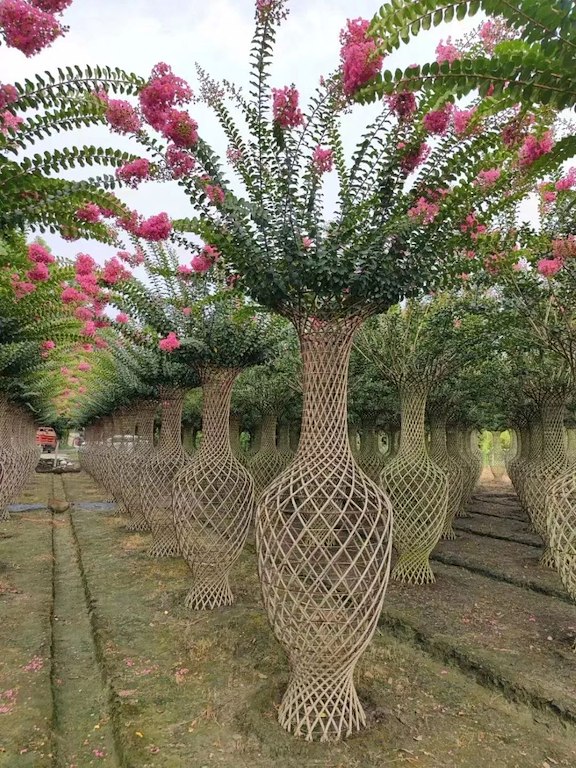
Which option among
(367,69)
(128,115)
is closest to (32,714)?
(128,115)

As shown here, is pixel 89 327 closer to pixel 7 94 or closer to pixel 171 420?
pixel 171 420

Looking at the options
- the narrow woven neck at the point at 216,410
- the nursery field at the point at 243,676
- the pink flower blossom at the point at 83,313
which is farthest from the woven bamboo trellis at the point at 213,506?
the pink flower blossom at the point at 83,313

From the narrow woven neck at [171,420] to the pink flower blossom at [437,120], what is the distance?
6.05 metres

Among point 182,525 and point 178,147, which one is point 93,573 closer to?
point 182,525

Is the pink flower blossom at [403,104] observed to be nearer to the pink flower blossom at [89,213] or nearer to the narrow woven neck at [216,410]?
the pink flower blossom at [89,213]

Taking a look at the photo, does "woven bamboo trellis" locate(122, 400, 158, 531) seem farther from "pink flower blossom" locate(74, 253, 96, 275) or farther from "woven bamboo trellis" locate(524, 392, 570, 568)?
"woven bamboo trellis" locate(524, 392, 570, 568)

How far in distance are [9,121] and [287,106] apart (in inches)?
72.5

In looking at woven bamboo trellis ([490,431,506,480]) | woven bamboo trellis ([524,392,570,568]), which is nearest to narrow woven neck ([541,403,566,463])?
woven bamboo trellis ([524,392,570,568])

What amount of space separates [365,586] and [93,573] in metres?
4.62

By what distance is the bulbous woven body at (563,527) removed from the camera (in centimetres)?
454

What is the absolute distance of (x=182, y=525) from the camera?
544 cm

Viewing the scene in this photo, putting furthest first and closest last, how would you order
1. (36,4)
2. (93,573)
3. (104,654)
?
(93,573) < (104,654) < (36,4)

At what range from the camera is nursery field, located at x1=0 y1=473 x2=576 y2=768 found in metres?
2.96

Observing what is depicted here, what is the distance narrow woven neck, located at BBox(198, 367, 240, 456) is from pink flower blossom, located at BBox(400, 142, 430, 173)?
300 centimetres
